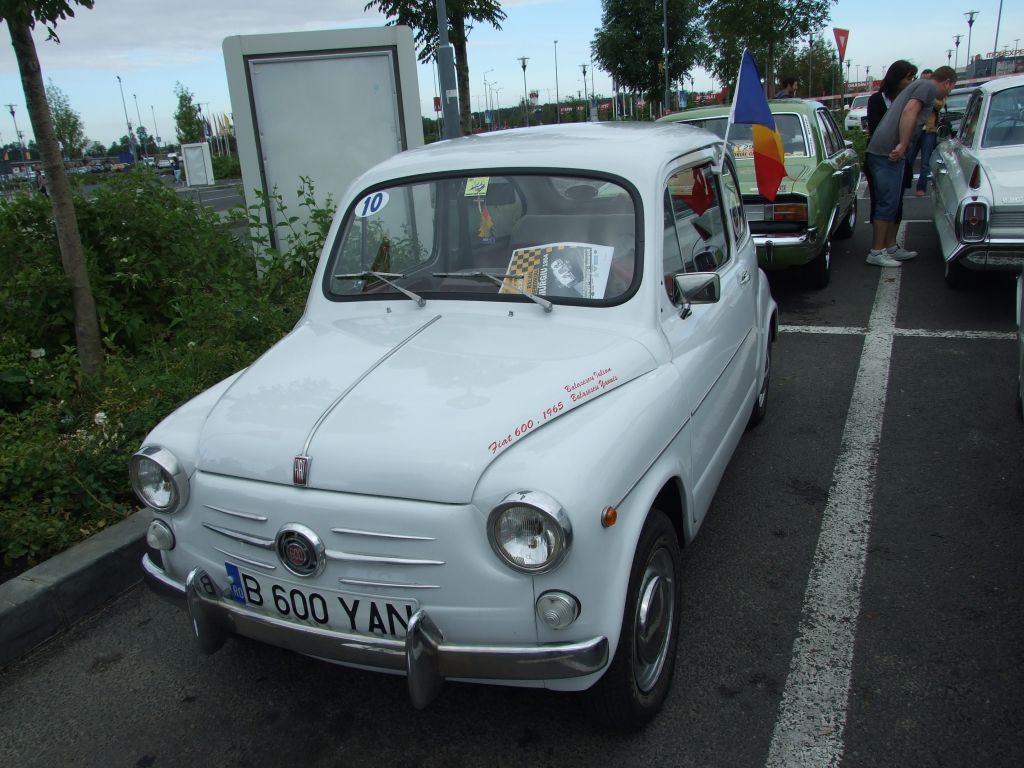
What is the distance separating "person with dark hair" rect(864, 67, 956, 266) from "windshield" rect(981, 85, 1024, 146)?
0.64m

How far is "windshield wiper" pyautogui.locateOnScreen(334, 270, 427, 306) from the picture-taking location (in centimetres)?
328

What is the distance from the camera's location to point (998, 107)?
24.8 feet

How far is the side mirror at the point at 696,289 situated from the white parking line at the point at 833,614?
4.14 feet

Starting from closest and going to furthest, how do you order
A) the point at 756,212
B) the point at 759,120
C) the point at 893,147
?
the point at 759,120, the point at 756,212, the point at 893,147

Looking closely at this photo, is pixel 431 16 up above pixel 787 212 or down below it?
above

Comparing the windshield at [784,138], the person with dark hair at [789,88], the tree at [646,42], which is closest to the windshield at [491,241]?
the windshield at [784,138]

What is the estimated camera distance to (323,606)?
7.79 ft

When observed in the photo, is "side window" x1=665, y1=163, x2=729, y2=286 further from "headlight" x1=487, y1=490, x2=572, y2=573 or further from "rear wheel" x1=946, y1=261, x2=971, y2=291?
"rear wheel" x1=946, y1=261, x2=971, y2=291

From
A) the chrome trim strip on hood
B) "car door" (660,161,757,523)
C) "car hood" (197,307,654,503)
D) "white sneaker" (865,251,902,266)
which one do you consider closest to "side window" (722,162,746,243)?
"car door" (660,161,757,523)

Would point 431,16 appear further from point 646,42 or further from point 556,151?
point 646,42

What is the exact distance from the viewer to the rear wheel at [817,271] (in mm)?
8109

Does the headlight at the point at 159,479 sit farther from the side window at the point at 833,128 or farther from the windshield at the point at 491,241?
the side window at the point at 833,128

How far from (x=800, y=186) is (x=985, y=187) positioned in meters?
1.44

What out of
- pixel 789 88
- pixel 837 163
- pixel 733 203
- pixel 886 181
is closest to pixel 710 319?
pixel 733 203
